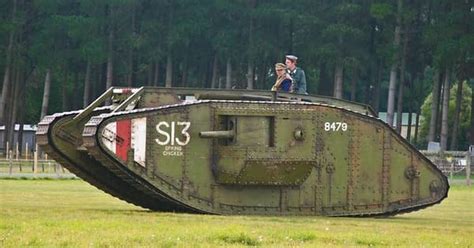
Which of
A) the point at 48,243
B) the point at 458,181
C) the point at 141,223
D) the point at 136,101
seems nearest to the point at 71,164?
the point at 136,101

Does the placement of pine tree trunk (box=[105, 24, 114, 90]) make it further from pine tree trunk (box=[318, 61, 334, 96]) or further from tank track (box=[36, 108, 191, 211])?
tank track (box=[36, 108, 191, 211])

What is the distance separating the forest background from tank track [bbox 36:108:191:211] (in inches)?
1875

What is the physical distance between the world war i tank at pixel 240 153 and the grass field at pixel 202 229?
715mm

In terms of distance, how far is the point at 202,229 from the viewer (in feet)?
70.1

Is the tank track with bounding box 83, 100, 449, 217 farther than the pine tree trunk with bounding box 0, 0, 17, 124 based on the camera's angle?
No

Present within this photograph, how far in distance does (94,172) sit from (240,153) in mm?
3082

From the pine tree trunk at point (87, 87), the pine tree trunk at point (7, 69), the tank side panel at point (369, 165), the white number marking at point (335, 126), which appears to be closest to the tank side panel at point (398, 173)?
the tank side panel at point (369, 165)

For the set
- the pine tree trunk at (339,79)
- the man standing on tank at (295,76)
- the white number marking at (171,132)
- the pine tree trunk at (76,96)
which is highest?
the pine tree trunk at (339,79)

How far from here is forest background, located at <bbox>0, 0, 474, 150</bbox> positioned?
78.0m

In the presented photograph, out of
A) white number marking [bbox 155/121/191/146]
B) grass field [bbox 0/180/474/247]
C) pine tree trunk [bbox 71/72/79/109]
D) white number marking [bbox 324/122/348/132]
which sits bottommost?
grass field [bbox 0/180/474/247]

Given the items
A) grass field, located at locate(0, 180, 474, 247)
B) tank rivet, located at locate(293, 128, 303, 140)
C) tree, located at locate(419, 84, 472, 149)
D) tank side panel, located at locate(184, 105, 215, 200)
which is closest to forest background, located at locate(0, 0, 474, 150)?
tree, located at locate(419, 84, 472, 149)

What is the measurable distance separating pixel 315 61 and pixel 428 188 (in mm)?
51491

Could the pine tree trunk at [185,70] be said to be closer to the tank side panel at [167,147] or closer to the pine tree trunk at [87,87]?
the pine tree trunk at [87,87]

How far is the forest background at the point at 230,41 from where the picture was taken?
7800cm
